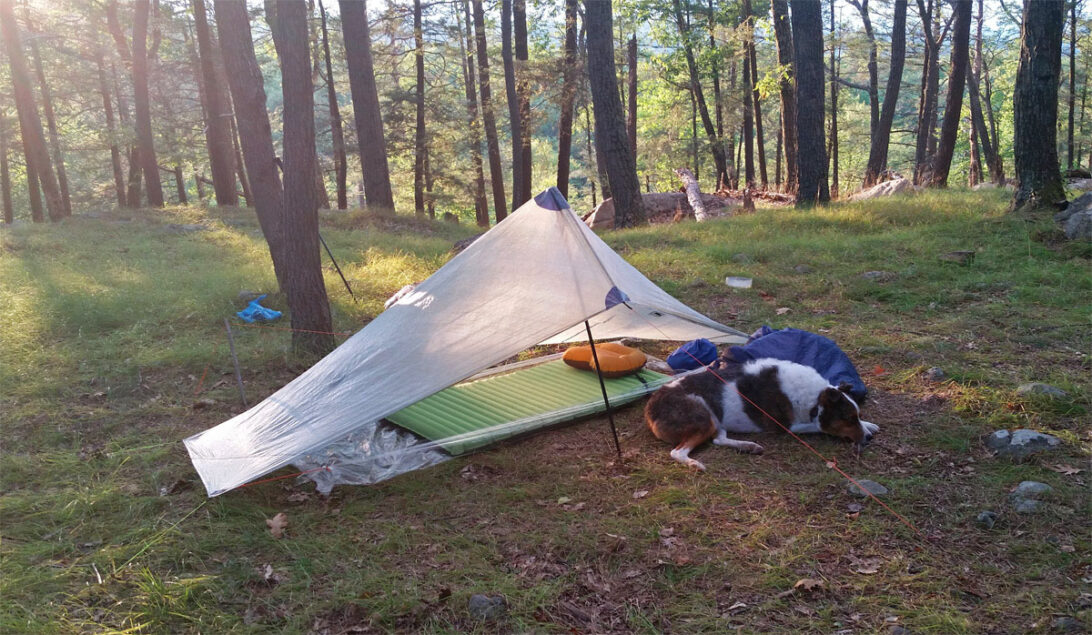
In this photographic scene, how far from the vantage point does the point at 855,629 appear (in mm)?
2260

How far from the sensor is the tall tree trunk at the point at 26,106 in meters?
12.4

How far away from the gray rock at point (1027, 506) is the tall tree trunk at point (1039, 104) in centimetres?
591

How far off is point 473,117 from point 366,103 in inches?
231

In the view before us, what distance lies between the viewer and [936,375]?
421 cm

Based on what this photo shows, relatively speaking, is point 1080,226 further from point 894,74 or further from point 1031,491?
point 894,74

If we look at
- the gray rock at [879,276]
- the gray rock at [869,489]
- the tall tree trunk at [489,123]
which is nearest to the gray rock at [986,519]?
the gray rock at [869,489]

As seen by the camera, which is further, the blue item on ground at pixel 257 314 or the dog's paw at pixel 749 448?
the blue item on ground at pixel 257 314

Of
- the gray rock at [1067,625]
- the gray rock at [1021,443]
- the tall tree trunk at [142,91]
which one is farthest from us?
the tall tree trunk at [142,91]

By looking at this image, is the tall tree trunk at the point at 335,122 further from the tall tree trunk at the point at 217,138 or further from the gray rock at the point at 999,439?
the gray rock at the point at 999,439

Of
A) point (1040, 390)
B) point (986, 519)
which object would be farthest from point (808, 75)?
point (986, 519)

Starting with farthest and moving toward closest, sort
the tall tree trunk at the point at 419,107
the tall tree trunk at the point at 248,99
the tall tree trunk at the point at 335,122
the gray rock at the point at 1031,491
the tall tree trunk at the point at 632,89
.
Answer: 1. the tall tree trunk at the point at 632,89
2. the tall tree trunk at the point at 335,122
3. the tall tree trunk at the point at 419,107
4. the tall tree trunk at the point at 248,99
5. the gray rock at the point at 1031,491

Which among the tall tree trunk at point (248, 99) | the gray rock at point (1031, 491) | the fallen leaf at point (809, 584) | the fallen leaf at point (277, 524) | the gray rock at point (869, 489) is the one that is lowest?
the fallen leaf at point (809, 584)

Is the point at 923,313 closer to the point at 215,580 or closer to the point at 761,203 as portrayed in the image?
the point at 215,580

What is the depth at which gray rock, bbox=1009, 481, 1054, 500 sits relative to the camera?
292 centimetres
